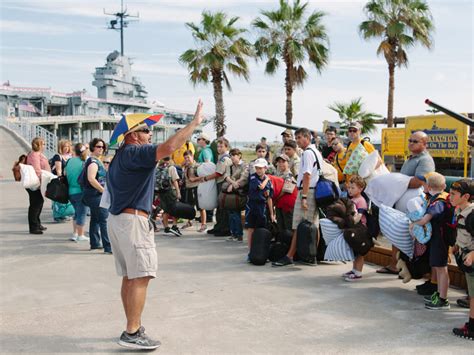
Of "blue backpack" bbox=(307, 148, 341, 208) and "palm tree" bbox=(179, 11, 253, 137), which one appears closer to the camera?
"blue backpack" bbox=(307, 148, 341, 208)

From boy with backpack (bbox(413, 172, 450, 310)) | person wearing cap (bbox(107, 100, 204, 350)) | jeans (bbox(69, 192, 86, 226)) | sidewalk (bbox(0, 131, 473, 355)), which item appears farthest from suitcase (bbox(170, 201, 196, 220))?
person wearing cap (bbox(107, 100, 204, 350))

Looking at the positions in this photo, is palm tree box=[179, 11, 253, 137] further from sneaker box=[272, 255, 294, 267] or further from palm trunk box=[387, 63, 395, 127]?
sneaker box=[272, 255, 294, 267]

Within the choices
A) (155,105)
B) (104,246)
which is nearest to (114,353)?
(104,246)

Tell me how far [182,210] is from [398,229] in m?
4.74

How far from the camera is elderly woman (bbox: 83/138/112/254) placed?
7.81 metres

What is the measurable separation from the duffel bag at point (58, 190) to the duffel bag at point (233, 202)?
2749mm

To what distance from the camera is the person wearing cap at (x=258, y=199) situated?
7.30m

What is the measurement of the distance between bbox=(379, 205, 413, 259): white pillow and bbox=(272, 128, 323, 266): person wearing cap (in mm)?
1179

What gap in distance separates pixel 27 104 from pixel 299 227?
263ft

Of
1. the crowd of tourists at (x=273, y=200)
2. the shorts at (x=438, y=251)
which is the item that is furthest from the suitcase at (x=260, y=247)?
the shorts at (x=438, y=251)

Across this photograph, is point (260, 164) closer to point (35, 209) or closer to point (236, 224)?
point (236, 224)

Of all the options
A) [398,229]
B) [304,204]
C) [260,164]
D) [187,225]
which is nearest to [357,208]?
[304,204]

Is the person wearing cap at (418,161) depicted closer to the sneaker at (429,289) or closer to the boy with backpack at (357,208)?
the boy with backpack at (357,208)

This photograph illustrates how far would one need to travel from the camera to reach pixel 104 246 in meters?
7.78
